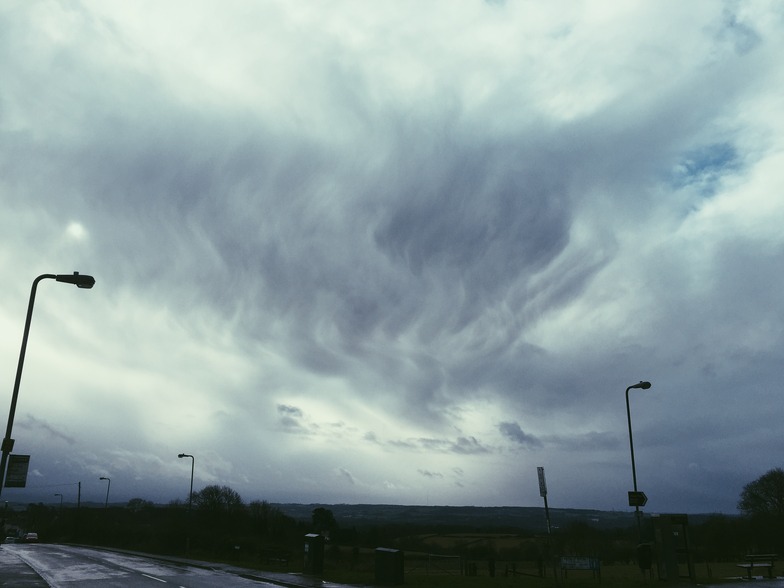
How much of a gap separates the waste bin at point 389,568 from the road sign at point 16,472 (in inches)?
515

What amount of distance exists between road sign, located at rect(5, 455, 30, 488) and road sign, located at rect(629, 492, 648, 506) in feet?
77.4

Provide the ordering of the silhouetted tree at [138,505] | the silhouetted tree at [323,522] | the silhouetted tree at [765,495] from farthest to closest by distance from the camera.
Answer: the silhouetted tree at [138,505] → the silhouetted tree at [323,522] → the silhouetted tree at [765,495]

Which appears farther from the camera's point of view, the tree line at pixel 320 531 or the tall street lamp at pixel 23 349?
the tree line at pixel 320 531

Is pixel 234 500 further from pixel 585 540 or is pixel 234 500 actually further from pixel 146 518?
pixel 585 540

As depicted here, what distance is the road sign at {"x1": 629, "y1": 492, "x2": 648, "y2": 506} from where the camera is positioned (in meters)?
27.6

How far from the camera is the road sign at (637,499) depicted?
27609 mm

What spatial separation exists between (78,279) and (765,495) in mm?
92303

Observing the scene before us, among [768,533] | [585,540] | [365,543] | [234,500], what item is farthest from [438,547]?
[768,533]

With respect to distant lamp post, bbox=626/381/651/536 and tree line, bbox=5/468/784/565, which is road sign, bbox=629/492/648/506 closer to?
distant lamp post, bbox=626/381/651/536

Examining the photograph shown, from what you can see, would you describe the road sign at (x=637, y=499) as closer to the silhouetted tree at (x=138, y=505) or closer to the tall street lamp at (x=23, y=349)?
the tall street lamp at (x=23, y=349)

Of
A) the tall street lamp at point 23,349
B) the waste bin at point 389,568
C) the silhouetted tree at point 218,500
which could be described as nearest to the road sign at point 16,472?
the tall street lamp at point 23,349

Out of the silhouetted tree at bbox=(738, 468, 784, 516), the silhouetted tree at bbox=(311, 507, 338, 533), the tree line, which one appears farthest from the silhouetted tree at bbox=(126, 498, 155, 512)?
the silhouetted tree at bbox=(738, 468, 784, 516)

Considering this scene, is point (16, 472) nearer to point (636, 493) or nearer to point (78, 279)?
point (78, 279)

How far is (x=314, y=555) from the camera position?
2852 centimetres
